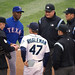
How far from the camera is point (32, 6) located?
1373 centimetres

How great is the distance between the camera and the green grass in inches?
508

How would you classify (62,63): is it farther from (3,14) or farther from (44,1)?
(44,1)

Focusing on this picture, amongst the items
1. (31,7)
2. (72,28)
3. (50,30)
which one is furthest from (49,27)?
(31,7)

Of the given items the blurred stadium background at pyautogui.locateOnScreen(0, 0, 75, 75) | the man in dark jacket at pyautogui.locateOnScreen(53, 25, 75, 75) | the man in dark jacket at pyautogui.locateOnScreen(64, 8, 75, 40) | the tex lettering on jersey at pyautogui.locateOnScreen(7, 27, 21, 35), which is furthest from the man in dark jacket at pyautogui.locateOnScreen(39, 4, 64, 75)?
the blurred stadium background at pyautogui.locateOnScreen(0, 0, 75, 75)

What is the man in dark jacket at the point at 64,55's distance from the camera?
6.08 metres

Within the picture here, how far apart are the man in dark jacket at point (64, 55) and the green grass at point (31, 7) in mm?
6274

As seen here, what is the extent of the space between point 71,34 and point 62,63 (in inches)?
44.4

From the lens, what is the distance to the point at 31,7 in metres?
13.6

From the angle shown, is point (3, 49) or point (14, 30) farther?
point (14, 30)

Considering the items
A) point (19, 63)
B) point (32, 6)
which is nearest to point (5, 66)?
point (19, 63)

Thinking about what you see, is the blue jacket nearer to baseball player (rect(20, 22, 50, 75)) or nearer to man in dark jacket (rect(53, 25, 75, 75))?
baseball player (rect(20, 22, 50, 75))

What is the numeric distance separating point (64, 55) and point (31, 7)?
7.70 meters

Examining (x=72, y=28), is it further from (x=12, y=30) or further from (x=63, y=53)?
(x=12, y=30)

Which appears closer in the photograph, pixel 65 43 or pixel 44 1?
pixel 65 43
